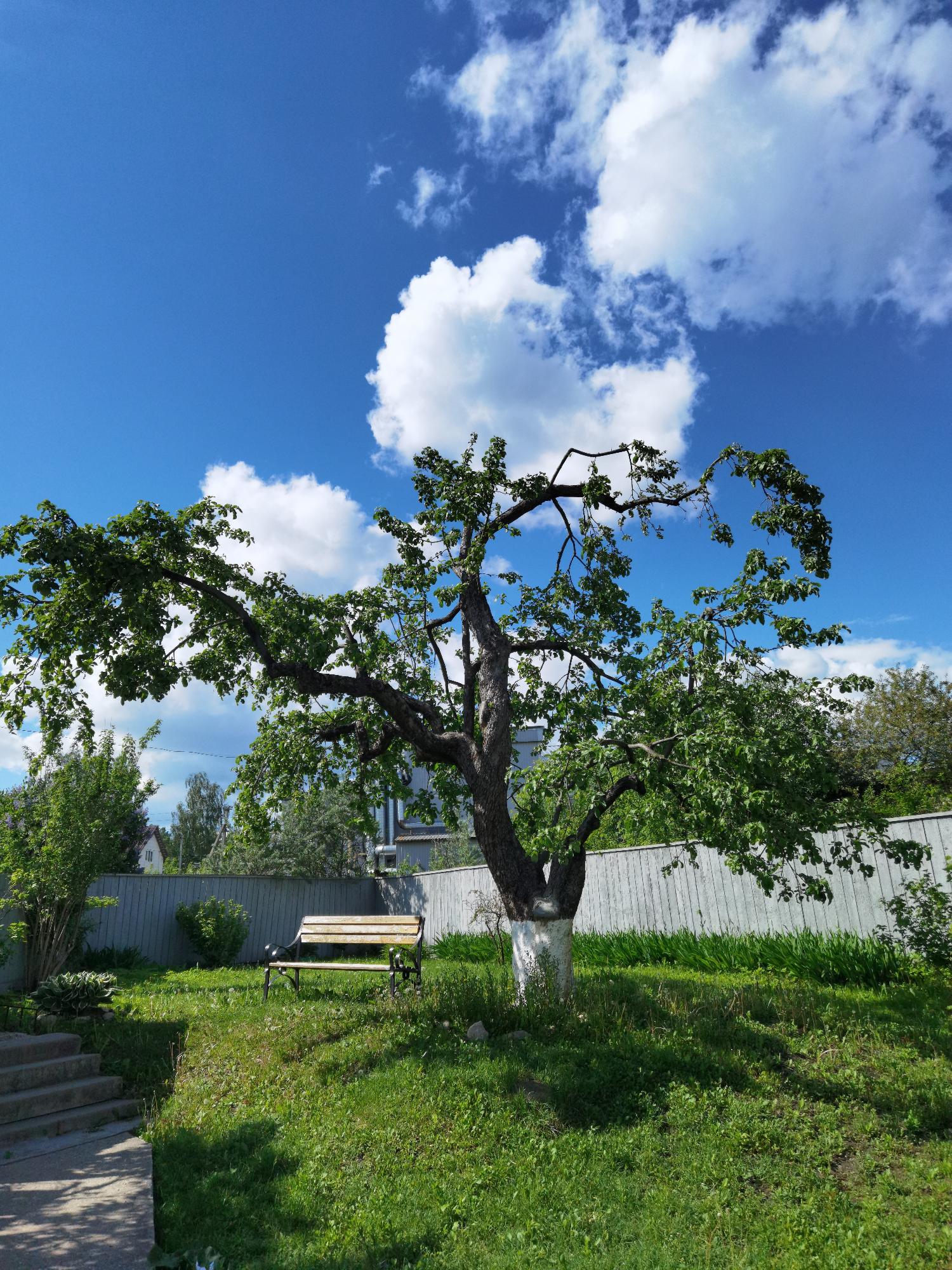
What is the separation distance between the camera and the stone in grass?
5078 mm

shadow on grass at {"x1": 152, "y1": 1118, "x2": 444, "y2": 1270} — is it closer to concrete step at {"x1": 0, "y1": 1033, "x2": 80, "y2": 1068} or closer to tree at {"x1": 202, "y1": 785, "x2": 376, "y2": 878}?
concrete step at {"x1": 0, "y1": 1033, "x2": 80, "y2": 1068}

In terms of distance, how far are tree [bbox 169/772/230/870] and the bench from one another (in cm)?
3642

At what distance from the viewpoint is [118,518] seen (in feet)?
24.5

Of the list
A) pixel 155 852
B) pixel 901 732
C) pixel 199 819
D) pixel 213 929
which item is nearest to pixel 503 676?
pixel 213 929

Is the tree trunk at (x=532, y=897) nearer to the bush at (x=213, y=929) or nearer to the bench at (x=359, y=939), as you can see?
the bench at (x=359, y=939)

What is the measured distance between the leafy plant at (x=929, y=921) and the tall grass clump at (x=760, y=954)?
27 centimetres

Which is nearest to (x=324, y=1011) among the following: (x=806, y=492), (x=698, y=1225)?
(x=698, y=1225)

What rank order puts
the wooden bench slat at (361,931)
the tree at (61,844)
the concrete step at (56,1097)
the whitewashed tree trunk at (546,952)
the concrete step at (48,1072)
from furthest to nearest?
the tree at (61,844), the wooden bench slat at (361,931), the whitewashed tree trunk at (546,952), the concrete step at (48,1072), the concrete step at (56,1097)

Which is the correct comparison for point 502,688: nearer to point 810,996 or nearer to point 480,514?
point 480,514

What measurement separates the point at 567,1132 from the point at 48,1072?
4188 millimetres

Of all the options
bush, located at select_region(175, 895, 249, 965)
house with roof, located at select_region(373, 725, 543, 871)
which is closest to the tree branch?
bush, located at select_region(175, 895, 249, 965)

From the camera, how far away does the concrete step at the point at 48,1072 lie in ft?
19.1

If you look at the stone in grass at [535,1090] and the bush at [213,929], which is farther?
the bush at [213,929]

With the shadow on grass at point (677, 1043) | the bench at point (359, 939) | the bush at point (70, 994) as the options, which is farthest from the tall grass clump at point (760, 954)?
the bush at point (70, 994)
